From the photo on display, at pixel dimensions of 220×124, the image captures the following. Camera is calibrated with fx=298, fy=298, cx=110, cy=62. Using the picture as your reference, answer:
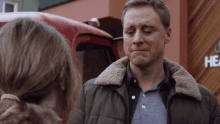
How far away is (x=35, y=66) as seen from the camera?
1062 millimetres

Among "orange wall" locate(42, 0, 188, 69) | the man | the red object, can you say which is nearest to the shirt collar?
the man

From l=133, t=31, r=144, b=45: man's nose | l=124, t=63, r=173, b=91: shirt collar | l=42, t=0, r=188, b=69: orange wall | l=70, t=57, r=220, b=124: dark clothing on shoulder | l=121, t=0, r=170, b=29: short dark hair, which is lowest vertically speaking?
l=42, t=0, r=188, b=69: orange wall

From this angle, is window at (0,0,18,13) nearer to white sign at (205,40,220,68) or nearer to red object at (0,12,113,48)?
white sign at (205,40,220,68)

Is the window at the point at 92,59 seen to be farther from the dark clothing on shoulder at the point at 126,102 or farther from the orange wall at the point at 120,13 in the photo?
the orange wall at the point at 120,13

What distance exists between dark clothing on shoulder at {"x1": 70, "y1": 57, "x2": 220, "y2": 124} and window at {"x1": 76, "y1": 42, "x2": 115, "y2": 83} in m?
1.78

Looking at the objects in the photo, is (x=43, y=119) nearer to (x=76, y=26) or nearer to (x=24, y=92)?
(x=24, y=92)

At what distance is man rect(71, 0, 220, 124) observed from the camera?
6.52ft

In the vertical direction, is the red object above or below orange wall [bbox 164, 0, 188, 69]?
above

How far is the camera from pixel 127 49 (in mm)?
2211

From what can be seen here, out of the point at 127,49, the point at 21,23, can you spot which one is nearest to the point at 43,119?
the point at 21,23

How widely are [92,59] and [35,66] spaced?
9.87 feet

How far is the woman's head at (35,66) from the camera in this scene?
104 centimetres

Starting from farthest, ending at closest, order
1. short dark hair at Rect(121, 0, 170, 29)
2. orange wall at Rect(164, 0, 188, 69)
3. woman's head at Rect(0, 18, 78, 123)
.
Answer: orange wall at Rect(164, 0, 188, 69)
short dark hair at Rect(121, 0, 170, 29)
woman's head at Rect(0, 18, 78, 123)

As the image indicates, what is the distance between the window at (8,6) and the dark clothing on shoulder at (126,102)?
461 inches
